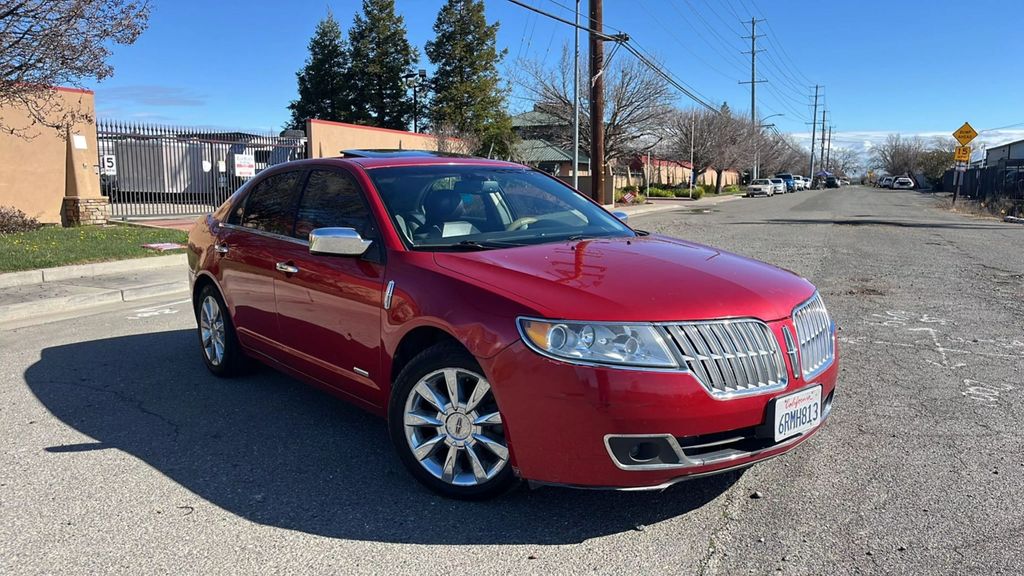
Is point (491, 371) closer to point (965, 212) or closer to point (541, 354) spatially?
point (541, 354)

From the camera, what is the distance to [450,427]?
3.42 m

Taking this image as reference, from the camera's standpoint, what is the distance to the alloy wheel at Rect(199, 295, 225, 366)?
550 cm

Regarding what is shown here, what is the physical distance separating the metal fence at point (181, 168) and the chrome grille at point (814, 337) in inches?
763

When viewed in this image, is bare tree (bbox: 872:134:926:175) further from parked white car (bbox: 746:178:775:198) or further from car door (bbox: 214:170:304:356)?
car door (bbox: 214:170:304:356)

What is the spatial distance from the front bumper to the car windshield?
1038 millimetres

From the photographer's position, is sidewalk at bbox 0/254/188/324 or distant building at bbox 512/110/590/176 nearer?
sidewalk at bbox 0/254/188/324

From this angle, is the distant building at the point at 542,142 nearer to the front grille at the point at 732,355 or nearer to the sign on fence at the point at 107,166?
the sign on fence at the point at 107,166

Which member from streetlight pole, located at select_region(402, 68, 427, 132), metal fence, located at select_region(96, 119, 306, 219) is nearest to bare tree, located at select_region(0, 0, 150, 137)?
metal fence, located at select_region(96, 119, 306, 219)

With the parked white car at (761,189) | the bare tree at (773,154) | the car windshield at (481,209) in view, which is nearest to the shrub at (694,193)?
the parked white car at (761,189)

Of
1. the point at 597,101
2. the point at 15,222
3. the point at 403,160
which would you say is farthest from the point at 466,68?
the point at 403,160

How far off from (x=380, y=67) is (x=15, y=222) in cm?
4150

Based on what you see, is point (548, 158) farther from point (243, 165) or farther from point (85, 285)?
point (85, 285)

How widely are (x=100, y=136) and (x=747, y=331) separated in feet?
60.9

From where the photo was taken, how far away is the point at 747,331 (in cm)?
310
